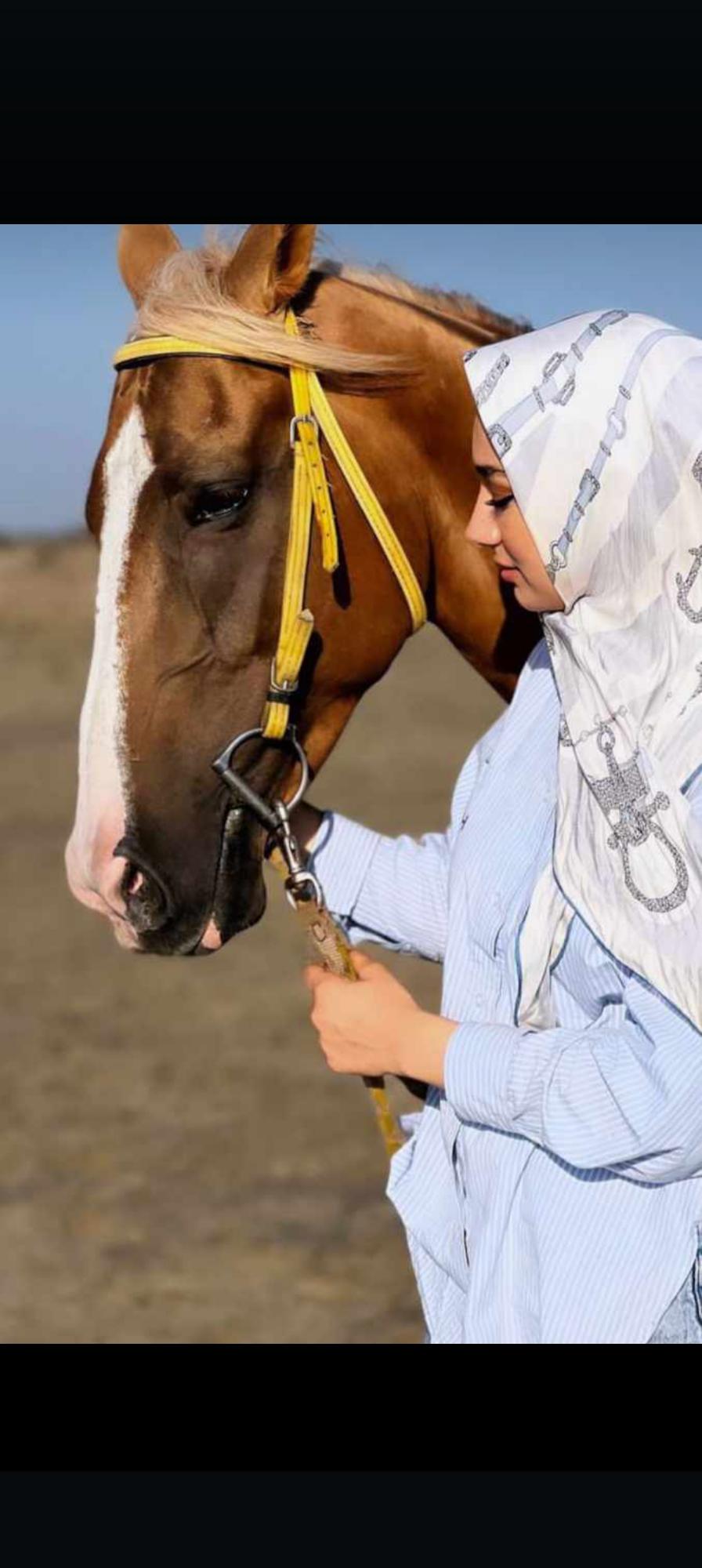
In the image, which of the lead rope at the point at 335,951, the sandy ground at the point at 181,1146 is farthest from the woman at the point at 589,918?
the sandy ground at the point at 181,1146

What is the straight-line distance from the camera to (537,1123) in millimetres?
1963

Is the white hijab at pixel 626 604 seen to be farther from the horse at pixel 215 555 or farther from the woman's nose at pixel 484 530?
the horse at pixel 215 555

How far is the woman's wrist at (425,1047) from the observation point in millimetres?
2064

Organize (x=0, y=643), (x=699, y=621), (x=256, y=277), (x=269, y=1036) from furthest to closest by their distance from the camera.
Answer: (x=0, y=643), (x=269, y=1036), (x=256, y=277), (x=699, y=621)

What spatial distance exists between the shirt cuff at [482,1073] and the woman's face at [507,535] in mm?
504

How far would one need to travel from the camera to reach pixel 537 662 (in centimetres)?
240

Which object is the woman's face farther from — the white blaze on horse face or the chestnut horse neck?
the white blaze on horse face

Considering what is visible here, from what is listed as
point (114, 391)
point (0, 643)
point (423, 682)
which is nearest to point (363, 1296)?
point (114, 391)

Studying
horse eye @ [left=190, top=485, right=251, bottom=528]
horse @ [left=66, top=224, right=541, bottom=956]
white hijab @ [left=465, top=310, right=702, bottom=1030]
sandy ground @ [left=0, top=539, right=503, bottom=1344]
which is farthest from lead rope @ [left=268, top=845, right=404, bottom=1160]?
sandy ground @ [left=0, top=539, right=503, bottom=1344]

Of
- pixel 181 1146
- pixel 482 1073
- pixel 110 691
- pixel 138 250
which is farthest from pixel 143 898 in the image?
pixel 181 1146

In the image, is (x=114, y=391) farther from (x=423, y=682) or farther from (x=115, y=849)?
(x=423, y=682)

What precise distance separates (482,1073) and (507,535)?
630mm

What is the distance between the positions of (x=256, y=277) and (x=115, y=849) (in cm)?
82

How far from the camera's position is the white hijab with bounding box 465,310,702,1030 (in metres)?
1.93
